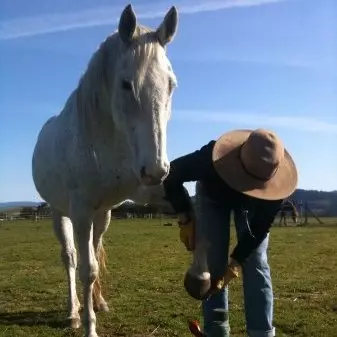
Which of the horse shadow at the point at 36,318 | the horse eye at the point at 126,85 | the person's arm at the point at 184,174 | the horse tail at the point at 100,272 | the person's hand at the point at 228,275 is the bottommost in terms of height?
the horse shadow at the point at 36,318

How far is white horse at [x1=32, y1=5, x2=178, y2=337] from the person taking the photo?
306 centimetres

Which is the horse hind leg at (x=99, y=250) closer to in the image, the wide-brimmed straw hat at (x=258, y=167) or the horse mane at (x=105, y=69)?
the horse mane at (x=105, y=69)

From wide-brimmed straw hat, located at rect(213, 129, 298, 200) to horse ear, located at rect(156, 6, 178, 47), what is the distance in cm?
76

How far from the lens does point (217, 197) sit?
3701 millimetres

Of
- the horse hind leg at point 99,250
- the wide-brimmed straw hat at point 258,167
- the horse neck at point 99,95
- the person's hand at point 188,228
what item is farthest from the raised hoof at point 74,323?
Answer: the wide-brimmed straw hat at point 258,167

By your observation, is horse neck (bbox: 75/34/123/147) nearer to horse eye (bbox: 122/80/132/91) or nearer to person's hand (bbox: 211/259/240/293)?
horse eye (bbox: 122/80/132/91)

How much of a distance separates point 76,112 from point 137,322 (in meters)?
2.06

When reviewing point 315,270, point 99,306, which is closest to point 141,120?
point 99,306

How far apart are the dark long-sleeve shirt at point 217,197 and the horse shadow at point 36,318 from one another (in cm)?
221

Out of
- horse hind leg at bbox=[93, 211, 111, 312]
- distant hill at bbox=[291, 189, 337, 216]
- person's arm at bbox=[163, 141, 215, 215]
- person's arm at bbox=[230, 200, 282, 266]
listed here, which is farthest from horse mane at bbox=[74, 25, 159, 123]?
distant hill at bbox=[291, 189, 337, 216]

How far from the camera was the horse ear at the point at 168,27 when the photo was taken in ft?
11.2

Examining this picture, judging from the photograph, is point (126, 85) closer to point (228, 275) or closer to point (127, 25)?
point (127, 25)

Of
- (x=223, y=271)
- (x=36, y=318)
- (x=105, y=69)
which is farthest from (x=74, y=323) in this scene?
(x=105, y=69)

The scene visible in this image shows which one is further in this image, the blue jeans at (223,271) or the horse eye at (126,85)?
the blue jeans at (223,271)
